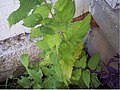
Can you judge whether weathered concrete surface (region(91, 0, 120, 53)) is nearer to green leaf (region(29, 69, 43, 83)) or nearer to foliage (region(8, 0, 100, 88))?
foliage (region(8, 0, 100, 88))

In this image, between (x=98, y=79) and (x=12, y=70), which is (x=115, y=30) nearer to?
(x=98, y=79)

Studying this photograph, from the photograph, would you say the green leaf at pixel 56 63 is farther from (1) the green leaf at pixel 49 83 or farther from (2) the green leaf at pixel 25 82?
(2) the green leaf at pixel 25 82

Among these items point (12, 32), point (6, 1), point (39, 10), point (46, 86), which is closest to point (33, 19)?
point (39, 10)

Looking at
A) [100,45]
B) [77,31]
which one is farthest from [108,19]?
Answer: [77,31]

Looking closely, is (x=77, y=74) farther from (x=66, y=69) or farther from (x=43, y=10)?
(x=43, y=10)

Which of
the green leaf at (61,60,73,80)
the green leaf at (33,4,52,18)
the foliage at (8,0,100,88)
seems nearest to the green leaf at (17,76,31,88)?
the foliage at (8,0,100,88)

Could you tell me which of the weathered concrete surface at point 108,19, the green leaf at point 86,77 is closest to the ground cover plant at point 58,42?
the green leaf at point 86,77
